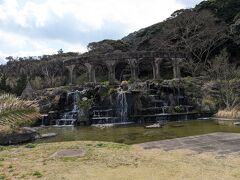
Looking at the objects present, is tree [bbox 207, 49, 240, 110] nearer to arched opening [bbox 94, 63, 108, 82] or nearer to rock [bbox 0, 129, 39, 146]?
rock [bbox 0, 129, 39, 146]

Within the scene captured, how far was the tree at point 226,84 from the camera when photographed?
31.3m

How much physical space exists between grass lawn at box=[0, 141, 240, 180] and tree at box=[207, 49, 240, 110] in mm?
20198

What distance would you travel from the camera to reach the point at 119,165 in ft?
33.8

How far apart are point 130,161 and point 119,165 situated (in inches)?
22.4

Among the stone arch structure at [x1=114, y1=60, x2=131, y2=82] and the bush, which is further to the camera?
the stone arch structure at [x1=114, y1=60, x2=131, y2=82]

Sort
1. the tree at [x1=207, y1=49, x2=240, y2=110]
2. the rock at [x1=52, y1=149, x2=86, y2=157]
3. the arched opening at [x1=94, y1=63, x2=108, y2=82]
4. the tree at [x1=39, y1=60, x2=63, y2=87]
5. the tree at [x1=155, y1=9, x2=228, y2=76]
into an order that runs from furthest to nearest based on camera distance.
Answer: the arched opening at [x1=94, y1=63, x2=108, y2=82] < the tree at [x1=39, y1=60, x2=63, y2=87] < the tree at [x1=155, y1=9, x2=228, y2=76] < the tree at [x1=207, y1=49, x2=240, y2=110] < the rock at [x1=52, y1=149, x2=86, y2=157]

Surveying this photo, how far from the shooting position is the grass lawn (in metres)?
9.14

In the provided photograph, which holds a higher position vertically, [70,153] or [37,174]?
[70,153]

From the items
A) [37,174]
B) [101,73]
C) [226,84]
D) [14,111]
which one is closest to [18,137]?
[37,174]

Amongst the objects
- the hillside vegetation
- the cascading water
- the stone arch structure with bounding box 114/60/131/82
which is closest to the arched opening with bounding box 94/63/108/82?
the stone arch structure with bounding box 114/60/131/82

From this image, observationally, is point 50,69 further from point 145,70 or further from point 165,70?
point 165,70

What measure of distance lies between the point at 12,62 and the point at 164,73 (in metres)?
33.6

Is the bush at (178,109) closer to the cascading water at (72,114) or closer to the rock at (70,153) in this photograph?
the cascading water at (72,114)

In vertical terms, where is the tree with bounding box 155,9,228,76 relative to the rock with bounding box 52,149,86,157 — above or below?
above
